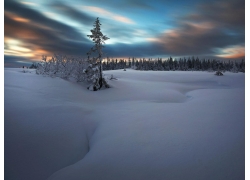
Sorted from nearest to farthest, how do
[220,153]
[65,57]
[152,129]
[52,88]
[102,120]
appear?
[220,153]
[152,129]
[102,120]
[52,88]
[65,57]

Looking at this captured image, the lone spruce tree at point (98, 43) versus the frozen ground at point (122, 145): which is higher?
the lone spruce tree at point (98, 43)

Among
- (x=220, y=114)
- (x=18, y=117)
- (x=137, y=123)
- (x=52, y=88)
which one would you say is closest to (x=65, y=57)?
(x=52, y=88)

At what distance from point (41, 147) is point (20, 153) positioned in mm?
576

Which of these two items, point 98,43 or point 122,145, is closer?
point 122,145

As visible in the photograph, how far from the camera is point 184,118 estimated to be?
6477 millimetres

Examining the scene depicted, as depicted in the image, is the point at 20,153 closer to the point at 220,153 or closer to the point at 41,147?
the point at 41,147

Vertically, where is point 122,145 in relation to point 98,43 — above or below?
below

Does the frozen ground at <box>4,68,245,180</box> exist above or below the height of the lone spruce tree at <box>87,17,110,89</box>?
below

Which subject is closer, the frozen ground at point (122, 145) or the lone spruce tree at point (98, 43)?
the frozen ground at point (122, 145)

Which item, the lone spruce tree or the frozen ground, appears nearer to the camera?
the frozen ground

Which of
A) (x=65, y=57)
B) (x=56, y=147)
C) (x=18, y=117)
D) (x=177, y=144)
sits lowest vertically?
(x=56, y=147)

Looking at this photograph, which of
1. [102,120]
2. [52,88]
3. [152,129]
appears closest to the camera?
[152,129]

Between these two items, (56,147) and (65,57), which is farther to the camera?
(65,57)

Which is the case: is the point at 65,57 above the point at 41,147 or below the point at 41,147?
above
